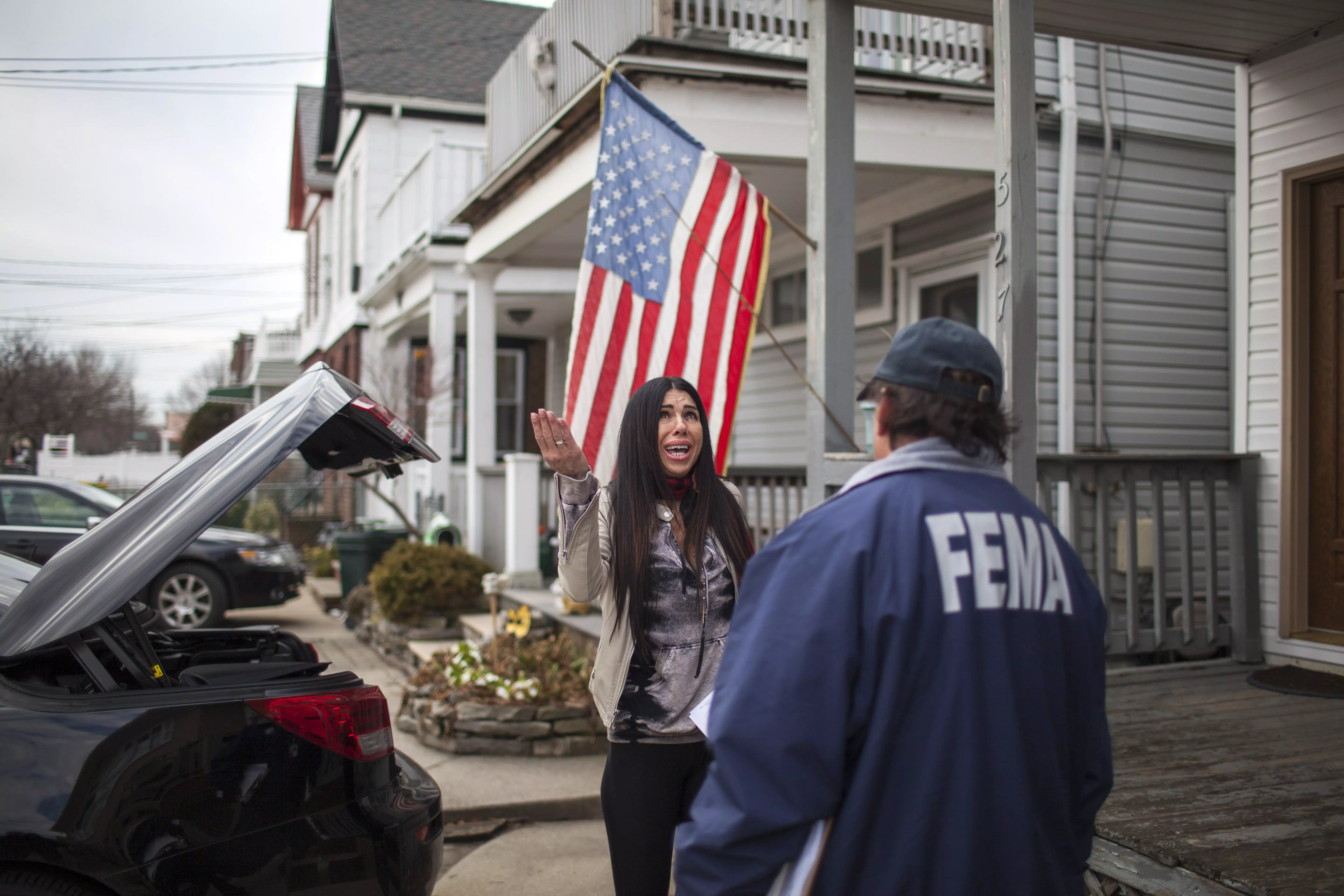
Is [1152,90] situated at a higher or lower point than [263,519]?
higher

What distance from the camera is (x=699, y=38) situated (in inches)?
270

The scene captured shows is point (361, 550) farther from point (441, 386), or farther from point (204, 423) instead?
point (204, 423)

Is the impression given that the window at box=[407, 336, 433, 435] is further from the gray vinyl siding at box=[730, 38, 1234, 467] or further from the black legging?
the black legging

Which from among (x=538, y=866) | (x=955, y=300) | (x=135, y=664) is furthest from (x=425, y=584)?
(x=135, y=664)

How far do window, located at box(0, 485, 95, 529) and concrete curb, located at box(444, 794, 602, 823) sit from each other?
6.38 meters

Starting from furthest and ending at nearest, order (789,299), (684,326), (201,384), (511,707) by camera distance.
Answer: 1. (201,384)
2. (789,299)
3. (511,707)
4. (684,326)

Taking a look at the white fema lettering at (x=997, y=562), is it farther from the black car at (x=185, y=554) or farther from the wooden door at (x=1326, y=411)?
the black car at (x=185, y=554)

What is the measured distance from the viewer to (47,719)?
8.42 ft

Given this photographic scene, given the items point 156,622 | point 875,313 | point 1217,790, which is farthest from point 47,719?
point 875,313

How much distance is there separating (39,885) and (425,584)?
7031mm

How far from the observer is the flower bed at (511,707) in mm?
6047

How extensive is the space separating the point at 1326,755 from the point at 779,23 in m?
5.15

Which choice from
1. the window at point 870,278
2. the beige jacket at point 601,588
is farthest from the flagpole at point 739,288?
the window at point 870,278

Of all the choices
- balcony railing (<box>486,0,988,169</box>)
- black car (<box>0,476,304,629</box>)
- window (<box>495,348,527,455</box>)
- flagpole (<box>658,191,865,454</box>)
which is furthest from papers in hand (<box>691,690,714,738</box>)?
window (<box>495,348,527,455</box>)
